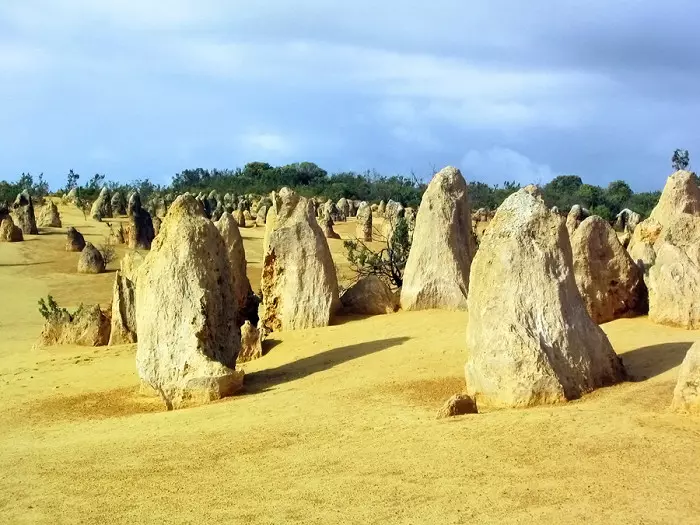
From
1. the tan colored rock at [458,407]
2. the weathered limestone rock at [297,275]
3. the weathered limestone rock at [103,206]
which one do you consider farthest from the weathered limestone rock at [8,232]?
the tan colored rock at [458,407]

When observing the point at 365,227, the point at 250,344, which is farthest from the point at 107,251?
the point at 250,344

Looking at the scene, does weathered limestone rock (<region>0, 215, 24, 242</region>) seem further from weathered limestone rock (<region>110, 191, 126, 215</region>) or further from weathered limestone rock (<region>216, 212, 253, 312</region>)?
weathered limestone rock (<region>216, 212, 253, 312</region>)

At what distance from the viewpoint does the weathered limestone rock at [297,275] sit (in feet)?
45.1

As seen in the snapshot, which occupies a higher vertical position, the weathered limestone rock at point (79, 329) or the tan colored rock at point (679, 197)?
the tan colored rock at point (679, 197)

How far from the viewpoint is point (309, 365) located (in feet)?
36.4

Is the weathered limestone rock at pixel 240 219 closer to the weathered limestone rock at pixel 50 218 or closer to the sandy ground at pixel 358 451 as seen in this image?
the weathered limestone rock at pixel 50 218

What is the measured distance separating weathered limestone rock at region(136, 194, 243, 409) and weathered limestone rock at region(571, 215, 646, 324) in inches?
190

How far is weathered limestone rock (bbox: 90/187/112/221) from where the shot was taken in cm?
3989

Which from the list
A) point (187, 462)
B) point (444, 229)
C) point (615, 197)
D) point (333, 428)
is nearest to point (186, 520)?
point (187, 462)

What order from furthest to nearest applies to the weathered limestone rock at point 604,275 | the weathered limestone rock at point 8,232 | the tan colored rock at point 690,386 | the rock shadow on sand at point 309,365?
the weathered limestone rock at point 8,232
the weathered limestone rock at point 604,275
the rock shadow on sand at point 309,365
the tan colored rock at point 690,386

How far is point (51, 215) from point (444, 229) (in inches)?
999

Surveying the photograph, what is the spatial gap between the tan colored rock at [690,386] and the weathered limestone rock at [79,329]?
1069 cm

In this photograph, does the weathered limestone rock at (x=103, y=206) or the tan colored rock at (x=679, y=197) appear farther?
the weathered limestone rock at (x=103, y=206)

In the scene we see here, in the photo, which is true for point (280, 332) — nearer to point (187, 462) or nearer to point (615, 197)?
point (187, 462)
